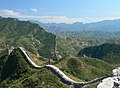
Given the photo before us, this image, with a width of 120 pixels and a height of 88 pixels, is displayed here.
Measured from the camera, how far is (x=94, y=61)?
17038cm

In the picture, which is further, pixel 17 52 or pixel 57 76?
pixel 17 52

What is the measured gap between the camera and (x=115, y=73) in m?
69.4

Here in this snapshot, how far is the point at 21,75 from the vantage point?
101m

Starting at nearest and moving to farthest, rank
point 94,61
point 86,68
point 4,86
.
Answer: point 4,86 → point 86,68 → point 94,61

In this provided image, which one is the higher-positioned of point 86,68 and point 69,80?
point 69,80

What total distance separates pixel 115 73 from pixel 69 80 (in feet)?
59.3

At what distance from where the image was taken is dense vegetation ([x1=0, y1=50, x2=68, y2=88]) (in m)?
83.4

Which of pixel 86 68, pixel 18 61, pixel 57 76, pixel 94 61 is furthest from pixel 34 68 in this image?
pixel 94 61

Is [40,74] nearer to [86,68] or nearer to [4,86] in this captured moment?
[4,86]

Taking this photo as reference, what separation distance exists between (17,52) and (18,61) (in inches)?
352

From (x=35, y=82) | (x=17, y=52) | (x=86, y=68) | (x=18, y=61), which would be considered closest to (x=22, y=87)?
(x=35, y=82)

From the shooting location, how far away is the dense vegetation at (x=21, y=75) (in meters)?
83.4

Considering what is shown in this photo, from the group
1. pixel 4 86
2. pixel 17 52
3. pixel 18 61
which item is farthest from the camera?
pixel 17 52

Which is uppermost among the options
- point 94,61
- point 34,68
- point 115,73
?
point 115,73
